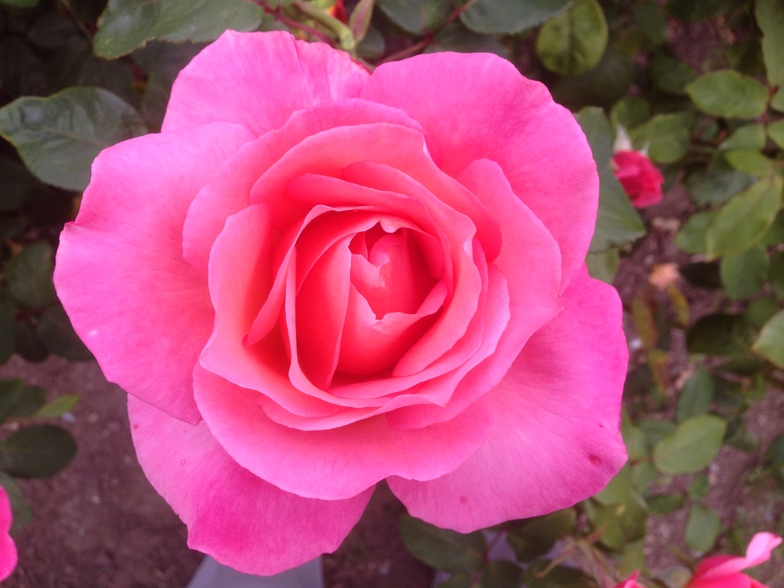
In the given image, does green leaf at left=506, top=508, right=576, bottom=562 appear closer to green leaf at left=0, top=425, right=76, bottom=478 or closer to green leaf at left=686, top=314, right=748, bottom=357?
green leaf at left=686, top=314, right=748, bottom=357

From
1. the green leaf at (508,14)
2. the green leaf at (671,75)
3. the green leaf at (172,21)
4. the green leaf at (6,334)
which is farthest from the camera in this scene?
the green leaf at (671,75)

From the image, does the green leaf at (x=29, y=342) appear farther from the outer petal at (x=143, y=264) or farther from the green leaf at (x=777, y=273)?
the green leaf at (x=777, y=273)

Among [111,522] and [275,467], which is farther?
[111,522]

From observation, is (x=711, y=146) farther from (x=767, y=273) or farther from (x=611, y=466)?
(x=611, y=466)

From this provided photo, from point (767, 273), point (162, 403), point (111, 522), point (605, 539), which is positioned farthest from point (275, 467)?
point (111, 522)

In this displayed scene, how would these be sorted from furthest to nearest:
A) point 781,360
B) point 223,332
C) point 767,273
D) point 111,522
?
point 111,522 < point 767,273 < point 781,360 < point 223,332

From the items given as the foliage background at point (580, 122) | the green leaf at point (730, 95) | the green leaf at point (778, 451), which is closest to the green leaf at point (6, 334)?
the foliage background at point (580, 122)

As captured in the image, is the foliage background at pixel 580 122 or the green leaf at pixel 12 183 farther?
the green leaf at pixel 12 183
